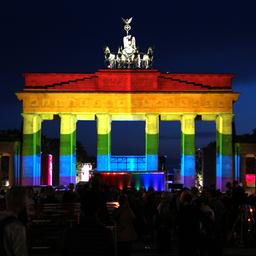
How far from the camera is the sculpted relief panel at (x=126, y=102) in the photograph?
90375 mm

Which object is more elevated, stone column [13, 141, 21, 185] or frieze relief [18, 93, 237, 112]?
frieze relief [18, 93, 237, 112]

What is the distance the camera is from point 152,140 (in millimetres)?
90938

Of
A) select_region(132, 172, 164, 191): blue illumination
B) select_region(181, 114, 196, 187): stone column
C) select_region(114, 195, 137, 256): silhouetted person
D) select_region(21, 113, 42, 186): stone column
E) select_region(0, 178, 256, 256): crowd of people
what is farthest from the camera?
select_region(181, 114, 196, 187): stone column

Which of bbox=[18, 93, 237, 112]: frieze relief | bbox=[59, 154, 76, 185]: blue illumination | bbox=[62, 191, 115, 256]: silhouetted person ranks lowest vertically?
bbox=[62, 191, 115, 256]: silhouetted person

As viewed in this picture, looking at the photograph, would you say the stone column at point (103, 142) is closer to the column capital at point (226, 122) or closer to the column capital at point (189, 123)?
the column capital at point (189, 123)

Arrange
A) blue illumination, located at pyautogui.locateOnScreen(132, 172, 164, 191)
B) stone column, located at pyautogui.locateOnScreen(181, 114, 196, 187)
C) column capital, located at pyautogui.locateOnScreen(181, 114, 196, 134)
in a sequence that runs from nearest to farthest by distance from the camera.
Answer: blue illumination, located at pyautogui.locateOnScreen(132, 172, 164, 191)
stone column, located at pyautogui.locateOnScreen(181, 114, 196, 187)
column capital, located at pyautogui.locateOnScreen(181, 114, 196, 134)

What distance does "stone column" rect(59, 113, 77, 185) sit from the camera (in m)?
90.4

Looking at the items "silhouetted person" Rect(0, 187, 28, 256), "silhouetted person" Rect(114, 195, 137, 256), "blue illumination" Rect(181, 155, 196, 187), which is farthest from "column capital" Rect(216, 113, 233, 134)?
"silhouetted person" Rect(0, 187, 28, 256)

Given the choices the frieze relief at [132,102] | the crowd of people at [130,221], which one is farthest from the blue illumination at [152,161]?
the crowd of people at [130,221]

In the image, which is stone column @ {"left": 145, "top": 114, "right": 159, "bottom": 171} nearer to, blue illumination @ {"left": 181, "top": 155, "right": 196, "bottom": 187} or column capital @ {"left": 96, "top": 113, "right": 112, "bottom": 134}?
blue illumination @ {"left": 181, "top": 155, "right": 196, "bottom": 187}

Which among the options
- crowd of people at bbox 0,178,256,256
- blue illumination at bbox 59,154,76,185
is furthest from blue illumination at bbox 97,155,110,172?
crowd of people at bbox 0,178,256,256

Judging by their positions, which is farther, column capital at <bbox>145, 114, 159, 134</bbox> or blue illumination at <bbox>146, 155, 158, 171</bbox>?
blue illumination at <bbox>146, 155, 158, 171</bbox>

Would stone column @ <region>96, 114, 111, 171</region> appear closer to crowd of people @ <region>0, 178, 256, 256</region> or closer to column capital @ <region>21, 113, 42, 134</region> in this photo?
column capital @ <region>21, 113, 42, 134</region>

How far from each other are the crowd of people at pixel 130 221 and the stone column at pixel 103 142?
186 ft
